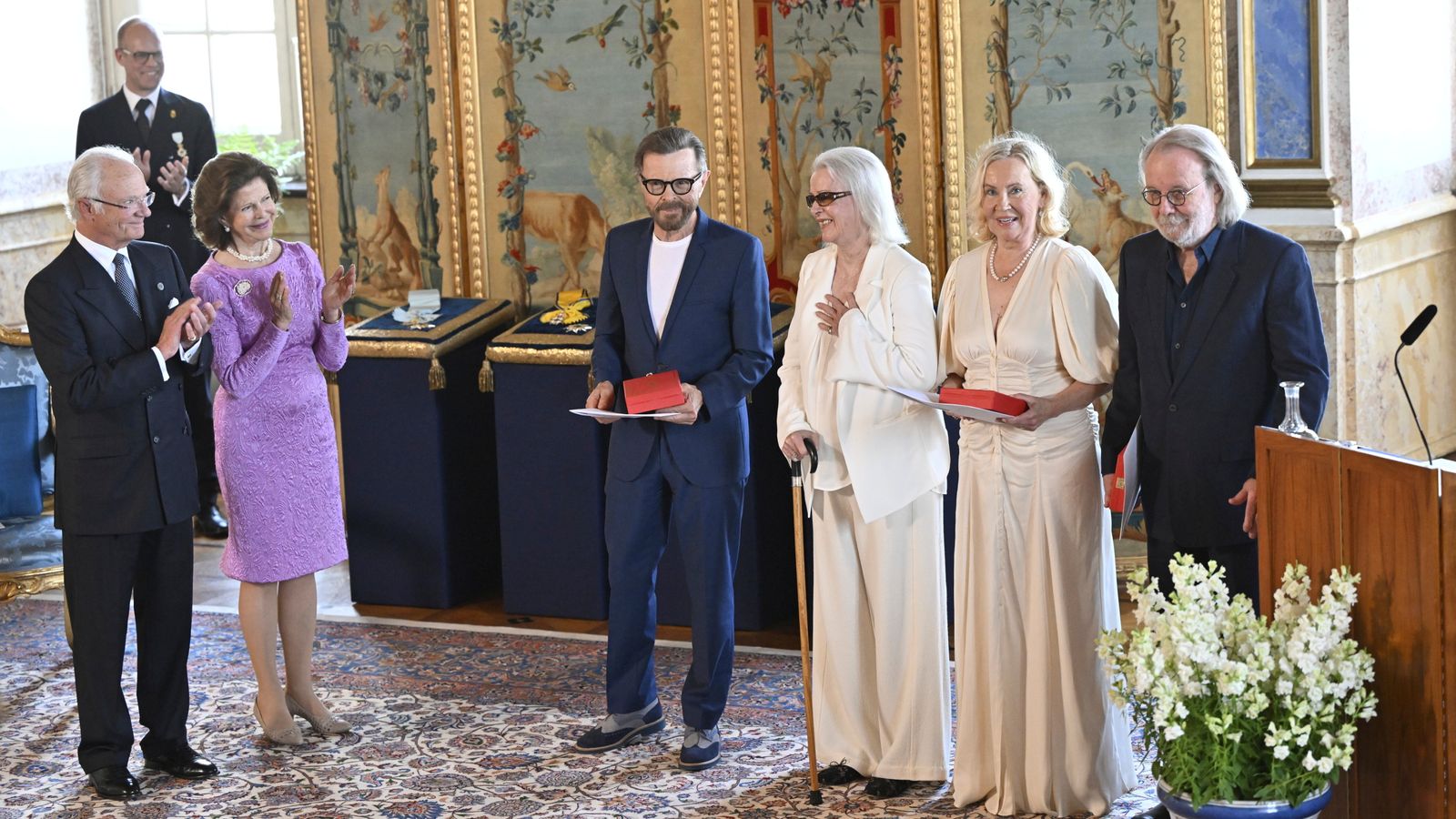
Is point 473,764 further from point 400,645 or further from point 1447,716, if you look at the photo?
point 1447,716

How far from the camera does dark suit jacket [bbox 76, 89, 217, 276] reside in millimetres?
7910

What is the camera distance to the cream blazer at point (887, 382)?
15.3ft

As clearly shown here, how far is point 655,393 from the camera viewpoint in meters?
4.92

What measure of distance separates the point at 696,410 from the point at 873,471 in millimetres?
576

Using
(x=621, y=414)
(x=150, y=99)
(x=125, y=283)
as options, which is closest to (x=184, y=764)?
(x=125, y=283)

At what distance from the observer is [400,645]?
6.49 meters

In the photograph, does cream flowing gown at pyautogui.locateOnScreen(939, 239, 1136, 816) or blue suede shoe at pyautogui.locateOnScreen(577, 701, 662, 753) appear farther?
blue suede shoe at pyautogui.locateOnScreen(577, 701, 662, 753)

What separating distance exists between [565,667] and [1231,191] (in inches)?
119

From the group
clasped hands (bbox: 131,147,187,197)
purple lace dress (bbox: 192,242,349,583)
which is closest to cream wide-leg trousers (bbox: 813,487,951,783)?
purple lace dress (bbox: 192,242,349,583)

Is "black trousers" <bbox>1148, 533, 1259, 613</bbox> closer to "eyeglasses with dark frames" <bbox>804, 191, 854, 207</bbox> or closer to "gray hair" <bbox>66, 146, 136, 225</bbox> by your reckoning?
"eyeglasses with dark frames" <bbox>804, 191, 854, 207</bbox>

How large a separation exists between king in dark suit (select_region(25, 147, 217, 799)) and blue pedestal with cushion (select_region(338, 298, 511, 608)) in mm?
1706

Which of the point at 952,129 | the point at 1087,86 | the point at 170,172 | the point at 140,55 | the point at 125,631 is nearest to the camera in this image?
the point at 125,631

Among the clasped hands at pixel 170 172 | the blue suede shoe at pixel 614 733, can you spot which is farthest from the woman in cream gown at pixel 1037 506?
the clasped hands at pixel 170 172

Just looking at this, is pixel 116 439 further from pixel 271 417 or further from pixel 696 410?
pixel 696 410
